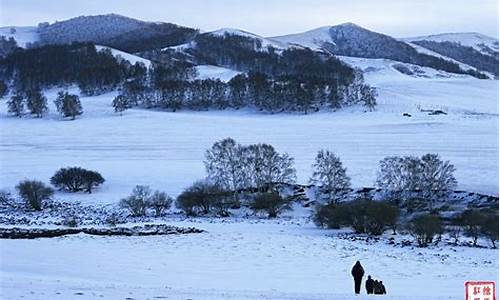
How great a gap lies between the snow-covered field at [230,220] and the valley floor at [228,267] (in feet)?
0.19

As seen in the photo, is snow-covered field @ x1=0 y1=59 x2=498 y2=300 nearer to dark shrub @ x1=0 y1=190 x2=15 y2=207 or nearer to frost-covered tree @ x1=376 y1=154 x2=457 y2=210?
dark shrub @ x1=0 y1=190 x2=15 y2=207

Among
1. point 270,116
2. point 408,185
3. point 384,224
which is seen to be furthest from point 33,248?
point 270,116

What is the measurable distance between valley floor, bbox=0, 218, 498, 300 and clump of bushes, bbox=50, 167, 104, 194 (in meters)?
20.9

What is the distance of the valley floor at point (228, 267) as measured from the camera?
1583 centimetres

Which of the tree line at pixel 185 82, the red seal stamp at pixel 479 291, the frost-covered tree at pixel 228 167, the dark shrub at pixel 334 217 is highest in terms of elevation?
the tree line at pixel 185 82

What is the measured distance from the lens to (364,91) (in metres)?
115

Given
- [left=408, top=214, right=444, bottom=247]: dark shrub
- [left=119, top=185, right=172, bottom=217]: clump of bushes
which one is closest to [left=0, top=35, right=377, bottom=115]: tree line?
[left=119, top=185, right=172, bottom=217]: clump of bushes

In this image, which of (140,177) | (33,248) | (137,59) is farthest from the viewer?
(137,59)

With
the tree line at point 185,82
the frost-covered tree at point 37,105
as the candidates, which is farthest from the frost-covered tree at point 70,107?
the tree line at point 185,82

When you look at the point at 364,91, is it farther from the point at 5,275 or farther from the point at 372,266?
the point at 5,275

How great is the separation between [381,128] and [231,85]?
49.3m

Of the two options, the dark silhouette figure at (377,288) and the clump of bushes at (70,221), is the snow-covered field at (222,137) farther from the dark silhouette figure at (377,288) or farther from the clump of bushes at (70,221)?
the dark silhouette figure at (377,288)

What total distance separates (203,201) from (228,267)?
18.4 metres

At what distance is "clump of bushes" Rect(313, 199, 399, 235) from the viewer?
105ft
